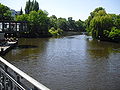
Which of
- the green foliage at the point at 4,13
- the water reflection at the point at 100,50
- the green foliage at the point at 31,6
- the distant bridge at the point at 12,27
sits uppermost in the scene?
the green foliage at the point at 31,6

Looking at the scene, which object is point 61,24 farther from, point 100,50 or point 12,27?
point 100,50

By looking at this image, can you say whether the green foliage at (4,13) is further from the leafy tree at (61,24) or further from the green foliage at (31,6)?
the leafy tree at (61,24)

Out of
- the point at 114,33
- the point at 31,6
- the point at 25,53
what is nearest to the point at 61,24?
the point at 31,6

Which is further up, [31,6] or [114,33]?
[31,6]

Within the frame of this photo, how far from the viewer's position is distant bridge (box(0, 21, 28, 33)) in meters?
42.4

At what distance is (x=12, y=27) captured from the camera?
144ft

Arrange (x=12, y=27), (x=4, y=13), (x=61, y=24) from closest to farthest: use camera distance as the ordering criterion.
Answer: (x=12, y=27) < (x=4, y=13) < (x=61, y=24)

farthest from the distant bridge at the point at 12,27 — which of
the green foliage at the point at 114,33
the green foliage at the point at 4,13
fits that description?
the green foliage at the point at 4,13

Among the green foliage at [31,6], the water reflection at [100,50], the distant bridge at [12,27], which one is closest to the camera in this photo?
the water reflection at [100,50]

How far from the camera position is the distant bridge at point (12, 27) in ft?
139

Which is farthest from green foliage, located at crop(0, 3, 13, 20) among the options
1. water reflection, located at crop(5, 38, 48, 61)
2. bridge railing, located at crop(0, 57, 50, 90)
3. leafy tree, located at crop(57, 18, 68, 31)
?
bridge railing, located at crop(0, 57, 50, 90)

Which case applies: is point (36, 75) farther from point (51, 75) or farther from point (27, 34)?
point (27, 34)

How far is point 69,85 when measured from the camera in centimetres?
1499

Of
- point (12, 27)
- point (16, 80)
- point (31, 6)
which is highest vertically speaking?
point (31, 6)
